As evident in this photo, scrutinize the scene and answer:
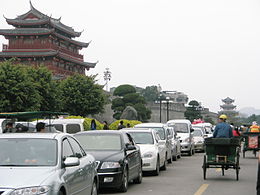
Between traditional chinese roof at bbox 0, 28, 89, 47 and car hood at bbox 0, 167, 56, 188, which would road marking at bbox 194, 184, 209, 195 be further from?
traditional chinese roof at bbox 0, 28, 89, 47

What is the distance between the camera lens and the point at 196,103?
11256 cm

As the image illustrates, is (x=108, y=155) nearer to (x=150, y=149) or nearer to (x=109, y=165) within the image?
(x=109, y=165)

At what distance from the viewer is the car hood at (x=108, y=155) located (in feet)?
42.4

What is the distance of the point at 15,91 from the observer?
49.0m

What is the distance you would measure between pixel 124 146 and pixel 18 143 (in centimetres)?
528

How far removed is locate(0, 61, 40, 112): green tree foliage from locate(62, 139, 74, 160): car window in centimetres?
3937

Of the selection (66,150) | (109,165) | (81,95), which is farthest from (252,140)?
(81,95)

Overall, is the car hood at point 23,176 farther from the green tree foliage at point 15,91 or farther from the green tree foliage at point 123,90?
the green tree foliage at point 123,90

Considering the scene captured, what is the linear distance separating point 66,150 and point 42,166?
0.92 meters

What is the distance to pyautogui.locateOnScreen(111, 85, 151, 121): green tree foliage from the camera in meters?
87.1

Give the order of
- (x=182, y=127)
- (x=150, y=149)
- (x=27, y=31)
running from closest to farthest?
1. (x=150, y=149)
2. (x=182, y=127)
3. (x=27, y=31)

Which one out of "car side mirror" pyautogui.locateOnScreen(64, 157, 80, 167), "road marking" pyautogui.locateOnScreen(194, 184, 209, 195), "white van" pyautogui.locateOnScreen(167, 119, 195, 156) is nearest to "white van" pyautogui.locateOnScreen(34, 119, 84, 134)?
"white van" pyautogui.locateOnScreen(167, 119, 195, 156)

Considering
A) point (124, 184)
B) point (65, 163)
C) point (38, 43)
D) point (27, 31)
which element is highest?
point (27, 31)

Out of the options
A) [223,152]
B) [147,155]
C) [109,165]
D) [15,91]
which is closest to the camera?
[109,165]
